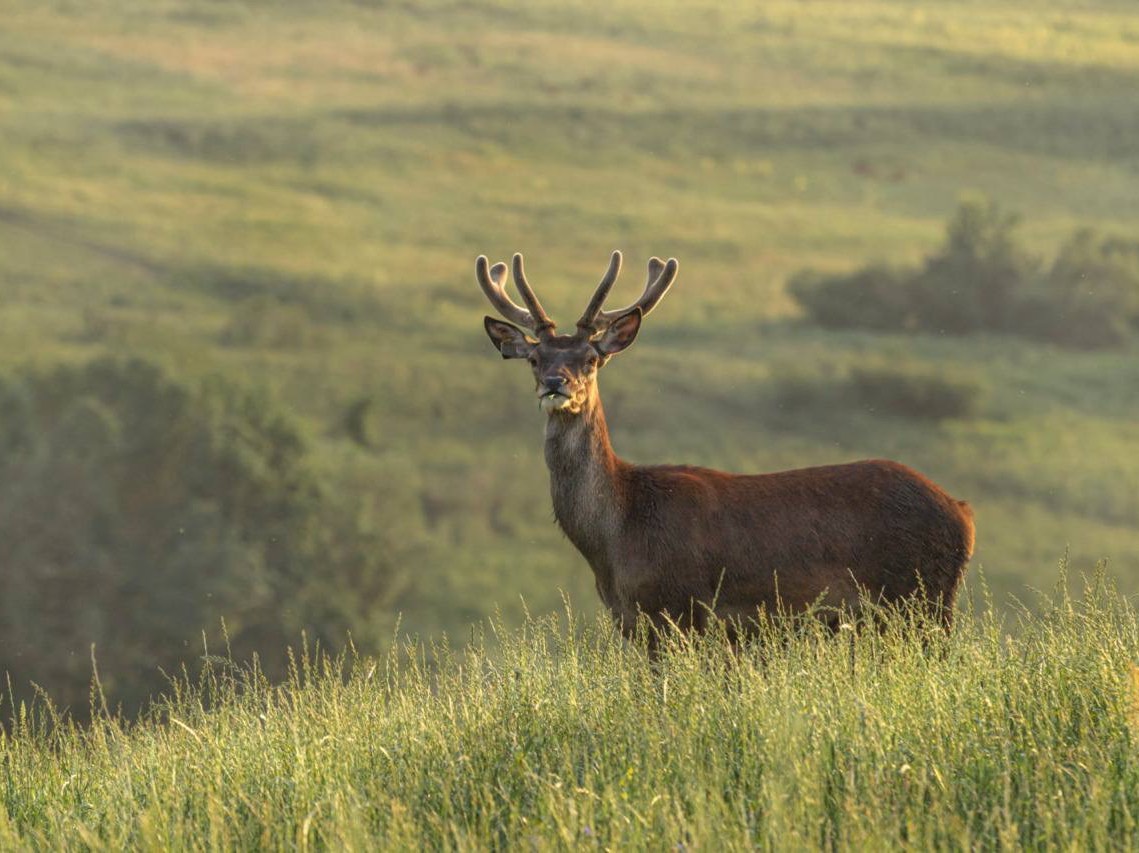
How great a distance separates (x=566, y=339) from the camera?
10.2m

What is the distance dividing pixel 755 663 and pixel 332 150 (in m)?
106

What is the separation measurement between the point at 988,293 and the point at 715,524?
93696 millimetres

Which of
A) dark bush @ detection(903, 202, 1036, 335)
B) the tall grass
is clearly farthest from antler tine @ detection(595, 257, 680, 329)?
dark bush @ detection(903, 202, 1036, 335)

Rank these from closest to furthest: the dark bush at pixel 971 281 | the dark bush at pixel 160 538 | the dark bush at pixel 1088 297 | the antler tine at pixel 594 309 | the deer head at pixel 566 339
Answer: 1. the deer head at pixel 566 339
2. the antler tine at pixel 594 309
3. the dark bush at pixel 160 538
4. the dark bush at pixel 1088 297
5. the dark bush at pixel 971 281

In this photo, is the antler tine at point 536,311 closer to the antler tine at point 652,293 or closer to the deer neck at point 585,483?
the antler tine at point 652,293

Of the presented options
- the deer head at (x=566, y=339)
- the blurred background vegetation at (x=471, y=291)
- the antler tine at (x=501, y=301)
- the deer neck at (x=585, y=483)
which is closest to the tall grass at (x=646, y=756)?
the deer neck at (x=585, y=483)

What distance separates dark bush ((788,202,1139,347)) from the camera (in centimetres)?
9944

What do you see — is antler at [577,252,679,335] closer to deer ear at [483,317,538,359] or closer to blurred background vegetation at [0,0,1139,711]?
deer ear at [483,317,538,359]

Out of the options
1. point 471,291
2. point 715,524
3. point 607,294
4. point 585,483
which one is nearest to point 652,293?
point 607,294

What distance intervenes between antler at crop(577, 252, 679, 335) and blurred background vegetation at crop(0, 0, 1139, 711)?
37659 millimetres

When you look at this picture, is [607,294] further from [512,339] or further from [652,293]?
[512,339]

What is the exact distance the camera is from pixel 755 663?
9.49 m

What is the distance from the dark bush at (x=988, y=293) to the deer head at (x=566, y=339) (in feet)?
298

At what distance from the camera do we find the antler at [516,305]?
10562 mm
